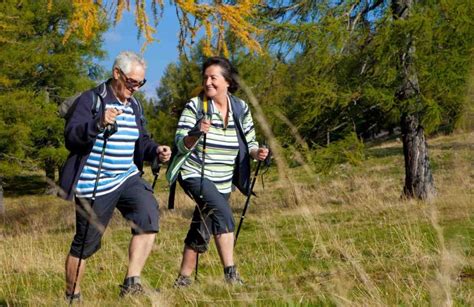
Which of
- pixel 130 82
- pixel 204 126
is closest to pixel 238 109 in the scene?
pixel 204 126

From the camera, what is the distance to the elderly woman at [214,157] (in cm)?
467

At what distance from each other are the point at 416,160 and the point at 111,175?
8136mm

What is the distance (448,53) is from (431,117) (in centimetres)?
96

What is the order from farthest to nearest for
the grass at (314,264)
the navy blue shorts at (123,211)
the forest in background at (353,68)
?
1. the forest in background at (353,68)
2. the navy blue shorts at (123,211)
3. the grass at (314,264)

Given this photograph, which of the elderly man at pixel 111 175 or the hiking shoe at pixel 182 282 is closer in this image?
the elderly man at pixel 111 175

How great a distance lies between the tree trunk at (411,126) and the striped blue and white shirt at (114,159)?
6.63 m

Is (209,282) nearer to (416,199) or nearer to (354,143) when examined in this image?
(354,143)

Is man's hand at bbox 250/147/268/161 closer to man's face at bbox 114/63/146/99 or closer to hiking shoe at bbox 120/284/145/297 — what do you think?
man's face at bbox 114/63/146/99

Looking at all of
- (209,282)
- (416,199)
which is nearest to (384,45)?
(416,199)

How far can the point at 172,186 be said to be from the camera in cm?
485

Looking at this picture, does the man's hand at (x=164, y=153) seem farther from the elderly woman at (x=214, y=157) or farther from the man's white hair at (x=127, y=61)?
the man's white hair at (x=127, y=61)

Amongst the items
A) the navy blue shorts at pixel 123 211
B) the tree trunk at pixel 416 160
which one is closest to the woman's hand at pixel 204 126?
the navy blue shorts at pixel 123 211

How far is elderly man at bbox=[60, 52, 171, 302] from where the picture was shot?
412 centimetres

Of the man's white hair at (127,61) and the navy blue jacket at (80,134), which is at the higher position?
the man's white hair at (127,61)
